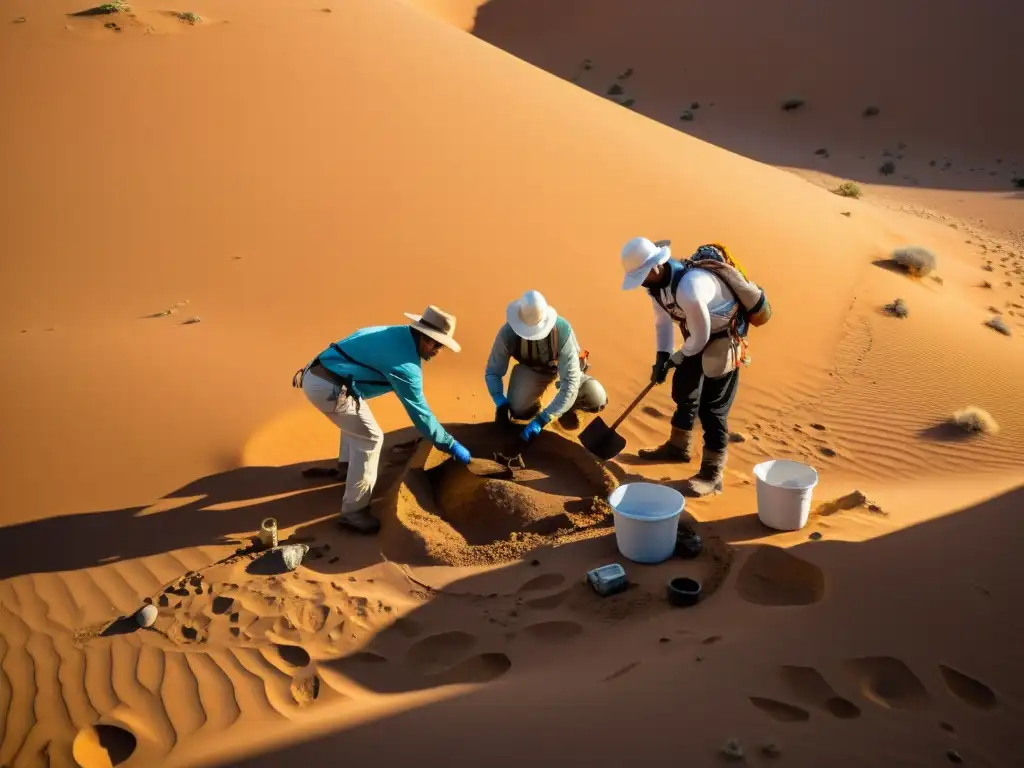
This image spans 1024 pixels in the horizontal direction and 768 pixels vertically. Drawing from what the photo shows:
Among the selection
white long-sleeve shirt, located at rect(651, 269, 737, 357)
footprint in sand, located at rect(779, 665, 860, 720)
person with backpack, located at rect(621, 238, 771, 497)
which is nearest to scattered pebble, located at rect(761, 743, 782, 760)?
footprint in sand, located at rect(779, 665, 860, 720)

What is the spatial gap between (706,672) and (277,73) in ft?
31.5

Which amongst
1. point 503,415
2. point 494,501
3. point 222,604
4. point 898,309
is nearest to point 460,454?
point 494,501

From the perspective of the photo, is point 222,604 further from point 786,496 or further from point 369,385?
point 786,496

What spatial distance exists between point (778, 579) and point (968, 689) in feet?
3.32

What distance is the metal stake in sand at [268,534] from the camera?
165 inches

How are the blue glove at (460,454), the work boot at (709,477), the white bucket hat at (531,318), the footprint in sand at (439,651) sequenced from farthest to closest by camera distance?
the work boot at (709,477) < the white bucket hat at (531,318) < the blue glove at (460,454) < the footprint in sand at (439,651)

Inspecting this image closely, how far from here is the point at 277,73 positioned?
10.0 metres

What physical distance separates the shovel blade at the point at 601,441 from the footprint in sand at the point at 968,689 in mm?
2205

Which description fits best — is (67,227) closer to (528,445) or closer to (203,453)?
(203,453)

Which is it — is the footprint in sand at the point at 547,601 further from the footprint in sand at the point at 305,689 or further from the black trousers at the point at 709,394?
the black trousers at the point at 709,394

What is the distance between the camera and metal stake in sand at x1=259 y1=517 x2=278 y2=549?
4.19m

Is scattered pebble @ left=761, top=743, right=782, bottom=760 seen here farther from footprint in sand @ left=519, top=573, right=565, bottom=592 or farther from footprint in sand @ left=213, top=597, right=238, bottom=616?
footprint in sand @ left=213, top=597, right=238, bottom=616

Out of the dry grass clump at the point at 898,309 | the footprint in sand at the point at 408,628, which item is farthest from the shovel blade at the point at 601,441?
the dry grass clump at the point at 898,309

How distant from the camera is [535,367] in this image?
16.9 feet
